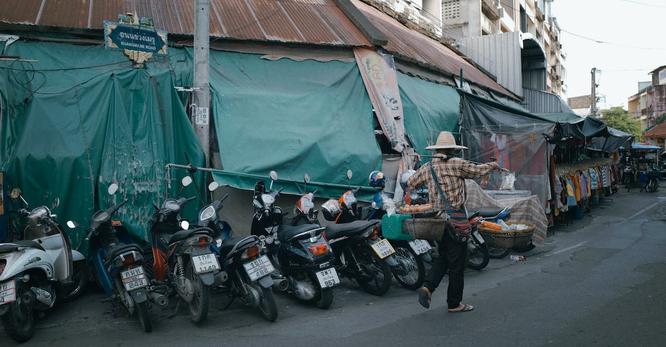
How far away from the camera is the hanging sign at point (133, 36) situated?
7156mm

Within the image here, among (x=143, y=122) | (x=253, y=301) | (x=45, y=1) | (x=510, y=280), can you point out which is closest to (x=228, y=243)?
(x=253, y=301)

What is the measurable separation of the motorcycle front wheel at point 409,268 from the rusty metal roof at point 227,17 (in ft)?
15.5

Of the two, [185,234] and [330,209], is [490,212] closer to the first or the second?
[330,209]

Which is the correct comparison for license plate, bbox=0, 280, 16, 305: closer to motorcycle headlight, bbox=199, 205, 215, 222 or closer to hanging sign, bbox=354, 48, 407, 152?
motorcycle headlight, bbox=199, 205, 215, 222

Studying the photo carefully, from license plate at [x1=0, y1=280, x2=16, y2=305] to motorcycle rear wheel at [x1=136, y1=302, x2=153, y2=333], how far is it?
1.04 metres

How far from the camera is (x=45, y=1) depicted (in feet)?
27.5

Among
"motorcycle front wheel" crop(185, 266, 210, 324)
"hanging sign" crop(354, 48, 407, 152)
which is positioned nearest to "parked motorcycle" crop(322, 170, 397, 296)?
"motorcycle front wheel" crop(185, 266, 210, 324)

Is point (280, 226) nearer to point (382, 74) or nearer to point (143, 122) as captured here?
point (143, 122)

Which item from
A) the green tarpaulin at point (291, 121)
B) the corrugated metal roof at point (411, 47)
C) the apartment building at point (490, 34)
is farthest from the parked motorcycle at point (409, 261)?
the apartment building at point (490, 34)

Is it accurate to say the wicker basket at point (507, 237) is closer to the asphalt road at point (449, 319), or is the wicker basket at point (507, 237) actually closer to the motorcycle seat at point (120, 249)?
the asphalt road at point (449, 319)

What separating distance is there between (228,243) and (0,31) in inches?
198

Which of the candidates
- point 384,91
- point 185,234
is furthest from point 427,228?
point 384,91

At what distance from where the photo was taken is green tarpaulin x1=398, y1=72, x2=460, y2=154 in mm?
10508

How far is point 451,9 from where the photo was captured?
2948cm
